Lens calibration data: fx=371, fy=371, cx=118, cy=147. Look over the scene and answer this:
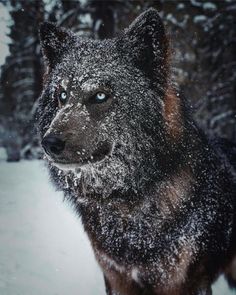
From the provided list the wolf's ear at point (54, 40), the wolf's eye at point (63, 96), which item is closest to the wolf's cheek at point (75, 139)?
the wolf's eye at point (63, 96)

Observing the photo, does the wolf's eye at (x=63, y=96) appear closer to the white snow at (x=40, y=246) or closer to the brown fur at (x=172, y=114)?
the brown fur at (x=172, y=114)

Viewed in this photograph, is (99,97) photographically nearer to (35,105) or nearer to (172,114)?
(172,114)

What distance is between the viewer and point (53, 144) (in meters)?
2.20

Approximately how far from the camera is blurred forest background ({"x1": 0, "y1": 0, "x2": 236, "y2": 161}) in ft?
18.9

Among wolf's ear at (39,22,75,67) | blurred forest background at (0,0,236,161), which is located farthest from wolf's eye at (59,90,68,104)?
blurred forest background at (0,0,236,161)

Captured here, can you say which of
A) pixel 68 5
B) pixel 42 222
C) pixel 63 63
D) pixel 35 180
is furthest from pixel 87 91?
pixel 68 5

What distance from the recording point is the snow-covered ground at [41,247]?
328 centimetres

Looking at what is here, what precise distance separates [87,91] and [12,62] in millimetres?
4214

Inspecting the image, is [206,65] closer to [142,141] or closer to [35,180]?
[35,180]

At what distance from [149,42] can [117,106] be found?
1.57 ft

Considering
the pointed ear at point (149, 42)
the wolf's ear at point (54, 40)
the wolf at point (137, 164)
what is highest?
the pointed ear at point (149, 42)

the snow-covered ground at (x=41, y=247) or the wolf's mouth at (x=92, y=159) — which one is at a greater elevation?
the wolf's mouth at (x=92, y=159)

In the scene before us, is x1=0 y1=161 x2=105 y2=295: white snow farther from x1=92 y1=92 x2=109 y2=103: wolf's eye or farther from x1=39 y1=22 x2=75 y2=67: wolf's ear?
x1=92 y1=92 x2=109 y2=103: wolf's eye

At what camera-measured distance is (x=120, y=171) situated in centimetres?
256
